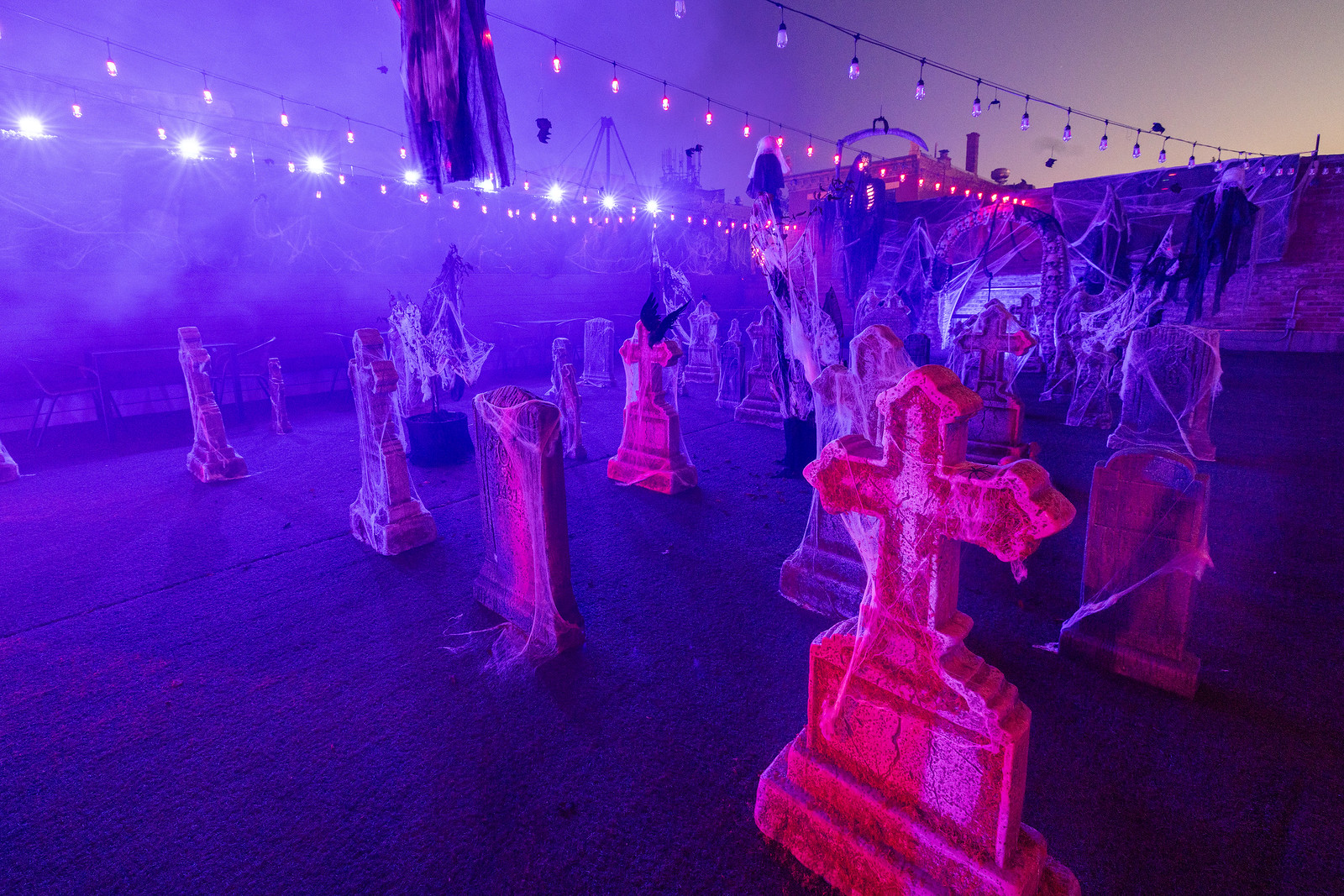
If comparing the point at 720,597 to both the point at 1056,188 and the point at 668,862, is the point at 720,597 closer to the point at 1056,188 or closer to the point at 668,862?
the point at 668,862

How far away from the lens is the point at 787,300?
5.84 metres

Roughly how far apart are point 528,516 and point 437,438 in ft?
16.2

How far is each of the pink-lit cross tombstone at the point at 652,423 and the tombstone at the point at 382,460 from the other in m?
2.58

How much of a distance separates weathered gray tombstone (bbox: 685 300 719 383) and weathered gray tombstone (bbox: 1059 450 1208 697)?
11.9 metres

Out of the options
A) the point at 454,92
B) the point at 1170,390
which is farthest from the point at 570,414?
the point at 1170,390

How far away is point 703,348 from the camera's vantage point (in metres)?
15.1

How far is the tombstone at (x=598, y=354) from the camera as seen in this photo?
50.3ft

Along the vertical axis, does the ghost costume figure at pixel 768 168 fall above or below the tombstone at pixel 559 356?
above

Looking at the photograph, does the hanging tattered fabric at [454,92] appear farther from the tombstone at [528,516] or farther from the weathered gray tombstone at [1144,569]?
the weathered gray tombstone at [1144,569]

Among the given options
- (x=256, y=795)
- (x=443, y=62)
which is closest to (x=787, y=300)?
(x=443, y=62)

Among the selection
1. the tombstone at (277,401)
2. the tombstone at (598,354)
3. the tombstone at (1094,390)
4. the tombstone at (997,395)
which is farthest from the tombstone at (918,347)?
the tombstone at (277,401)

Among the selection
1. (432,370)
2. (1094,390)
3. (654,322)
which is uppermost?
(654,322)

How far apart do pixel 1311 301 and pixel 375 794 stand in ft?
80.8

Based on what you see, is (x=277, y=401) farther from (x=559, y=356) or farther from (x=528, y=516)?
(x=528, y=516)
